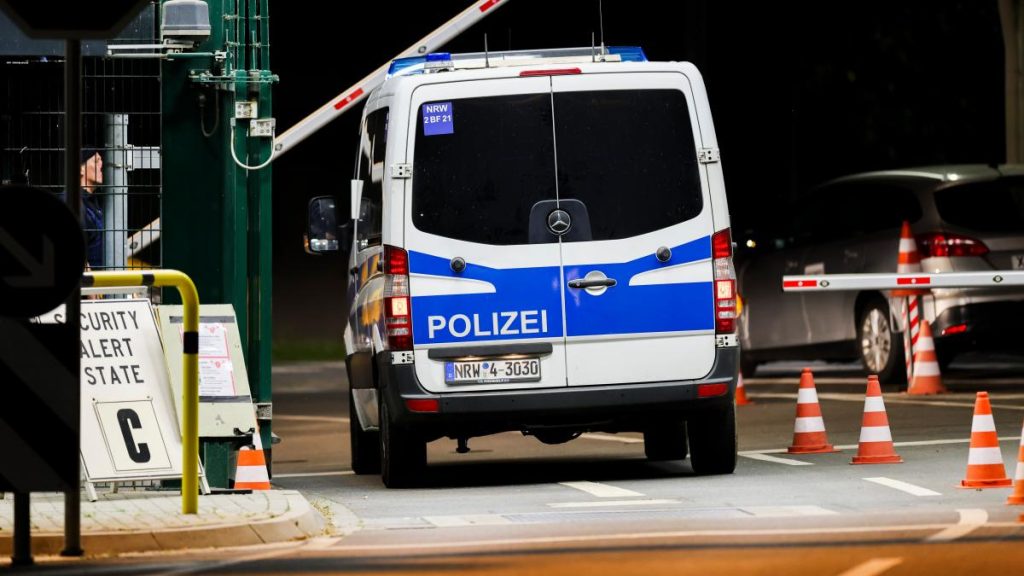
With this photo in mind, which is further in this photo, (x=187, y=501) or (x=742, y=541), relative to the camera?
(x=187, y=501)

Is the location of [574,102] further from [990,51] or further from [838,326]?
[990,51]

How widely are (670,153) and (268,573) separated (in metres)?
4.47

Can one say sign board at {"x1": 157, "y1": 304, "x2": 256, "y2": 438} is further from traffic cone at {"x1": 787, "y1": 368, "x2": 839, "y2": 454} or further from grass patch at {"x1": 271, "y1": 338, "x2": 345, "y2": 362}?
→ grass patch at {"x1": 271, "y1": 338, "x2": 345, "y2": 362}

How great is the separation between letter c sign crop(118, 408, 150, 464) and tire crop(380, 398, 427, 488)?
1603mm

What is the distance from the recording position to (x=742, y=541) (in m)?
9.65

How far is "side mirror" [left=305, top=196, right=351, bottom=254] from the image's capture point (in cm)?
1412

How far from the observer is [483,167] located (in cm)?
1252

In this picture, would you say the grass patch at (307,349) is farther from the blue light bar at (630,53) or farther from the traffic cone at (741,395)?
the blue light bar at (630,53)

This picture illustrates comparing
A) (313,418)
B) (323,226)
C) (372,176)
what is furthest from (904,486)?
(313,418)

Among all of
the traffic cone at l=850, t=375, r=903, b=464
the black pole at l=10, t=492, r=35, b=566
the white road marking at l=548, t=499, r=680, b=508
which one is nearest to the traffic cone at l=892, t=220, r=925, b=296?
the traffic cone at l=850, t=375, r=903, b=464

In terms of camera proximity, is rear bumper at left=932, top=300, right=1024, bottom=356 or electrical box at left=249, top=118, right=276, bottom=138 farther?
rear bumper at left=932, top=300, right=1024, bottom=356

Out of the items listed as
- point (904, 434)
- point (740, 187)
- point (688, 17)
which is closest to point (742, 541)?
point (904, 434)

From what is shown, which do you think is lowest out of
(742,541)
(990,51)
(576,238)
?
(742,541)

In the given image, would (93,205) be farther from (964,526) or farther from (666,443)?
(964,526)
